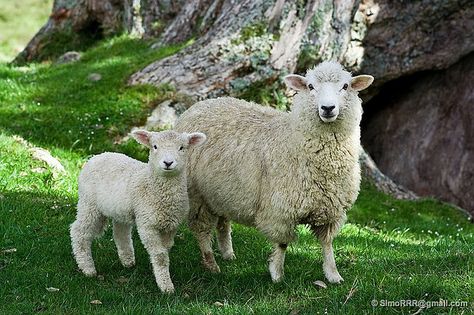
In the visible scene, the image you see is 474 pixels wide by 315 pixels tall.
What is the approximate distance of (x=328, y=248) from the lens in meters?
6.52

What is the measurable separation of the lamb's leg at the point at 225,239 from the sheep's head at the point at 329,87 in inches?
71.7

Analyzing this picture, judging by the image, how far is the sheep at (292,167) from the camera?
6.20 m

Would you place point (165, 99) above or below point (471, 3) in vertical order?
below

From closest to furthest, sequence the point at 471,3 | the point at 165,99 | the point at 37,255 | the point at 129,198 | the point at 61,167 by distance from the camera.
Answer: the point at 129,198 < the point at 37,255 < the point at 61,167 < the point at 165,99 < the point at 471,3

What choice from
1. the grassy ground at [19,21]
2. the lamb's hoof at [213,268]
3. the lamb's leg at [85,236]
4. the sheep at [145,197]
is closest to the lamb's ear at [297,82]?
the sheep at [145,197]

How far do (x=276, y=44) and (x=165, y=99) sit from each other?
2018 millimetres

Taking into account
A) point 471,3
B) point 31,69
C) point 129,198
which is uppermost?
point 471,3

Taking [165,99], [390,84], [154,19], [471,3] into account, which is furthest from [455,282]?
[154,19]

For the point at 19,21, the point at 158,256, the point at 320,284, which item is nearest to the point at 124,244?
the point at 158,256

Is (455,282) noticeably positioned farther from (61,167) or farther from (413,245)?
(61,167)

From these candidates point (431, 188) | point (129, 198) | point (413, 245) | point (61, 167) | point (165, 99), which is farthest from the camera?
point (431, 188)

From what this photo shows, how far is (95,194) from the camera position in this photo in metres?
6.51

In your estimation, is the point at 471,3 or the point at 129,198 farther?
the point at 471,3

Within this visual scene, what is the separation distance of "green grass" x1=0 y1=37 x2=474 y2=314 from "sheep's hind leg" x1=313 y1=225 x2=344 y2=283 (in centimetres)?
15
